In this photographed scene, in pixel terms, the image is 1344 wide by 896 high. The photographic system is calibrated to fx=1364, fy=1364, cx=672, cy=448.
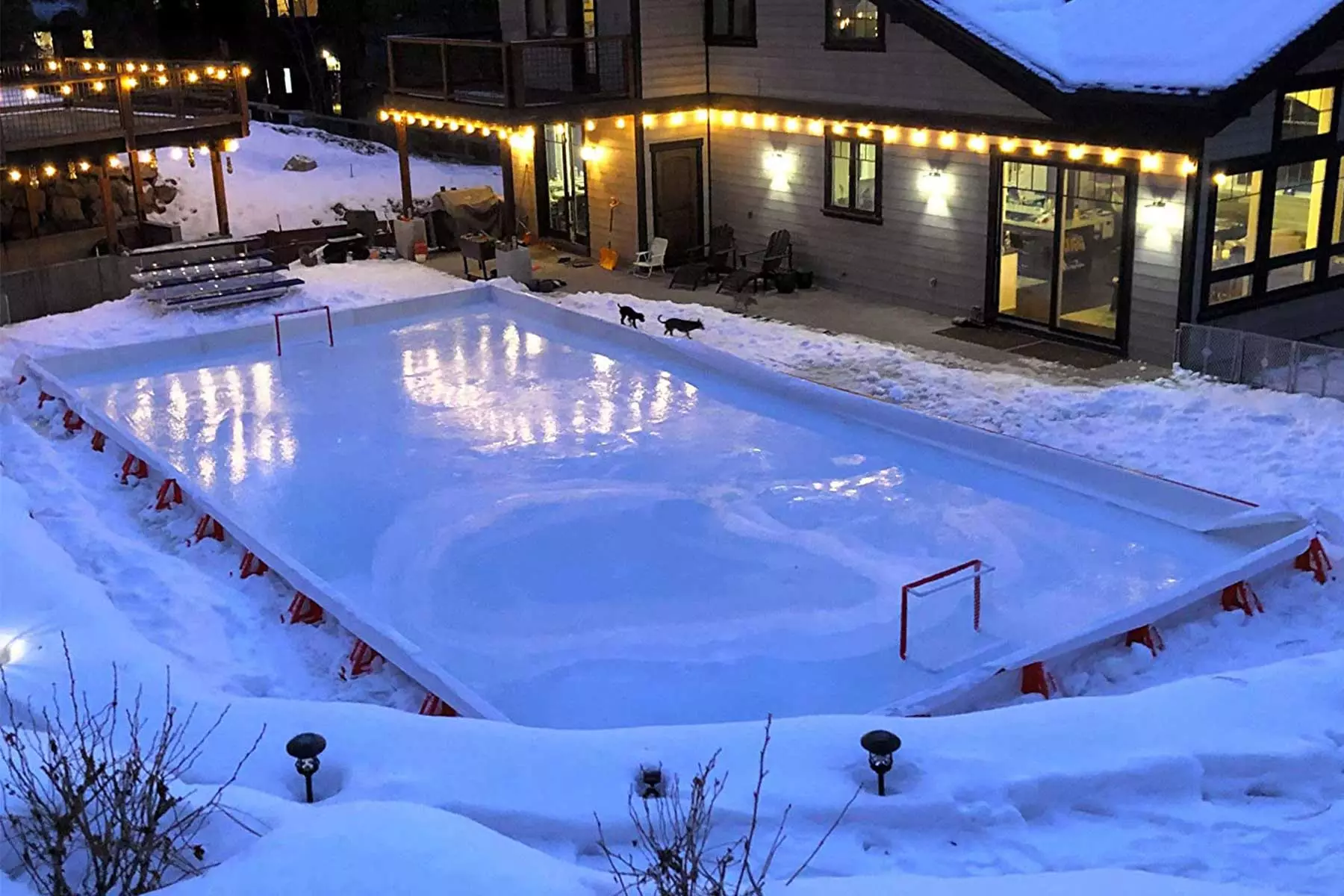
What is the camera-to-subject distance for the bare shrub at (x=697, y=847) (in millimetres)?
4582

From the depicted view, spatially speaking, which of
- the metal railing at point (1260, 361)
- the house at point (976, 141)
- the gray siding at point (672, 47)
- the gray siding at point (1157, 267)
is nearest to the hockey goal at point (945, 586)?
the metal railing at point (1260, 361)

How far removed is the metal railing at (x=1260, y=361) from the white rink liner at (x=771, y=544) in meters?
2.92

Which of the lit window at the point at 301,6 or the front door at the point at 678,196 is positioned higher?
the lit window at the point at 301,6

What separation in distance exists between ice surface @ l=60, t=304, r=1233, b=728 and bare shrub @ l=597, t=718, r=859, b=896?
1989 millimetres

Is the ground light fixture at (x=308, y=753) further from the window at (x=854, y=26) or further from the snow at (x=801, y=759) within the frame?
the window at (x=854, y=26)

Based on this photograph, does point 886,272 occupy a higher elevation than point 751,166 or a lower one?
lower

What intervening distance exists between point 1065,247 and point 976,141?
1.77 meters

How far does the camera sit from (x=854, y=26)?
1712 centimetres

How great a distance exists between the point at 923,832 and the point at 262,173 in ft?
87.1

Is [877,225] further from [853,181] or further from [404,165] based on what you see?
[404,165]

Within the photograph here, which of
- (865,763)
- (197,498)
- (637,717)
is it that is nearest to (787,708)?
(637,717)

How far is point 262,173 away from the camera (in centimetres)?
2944

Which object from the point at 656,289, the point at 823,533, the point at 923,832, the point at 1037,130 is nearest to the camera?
the point at 923,832

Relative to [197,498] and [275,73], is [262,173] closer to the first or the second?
[275,73]
